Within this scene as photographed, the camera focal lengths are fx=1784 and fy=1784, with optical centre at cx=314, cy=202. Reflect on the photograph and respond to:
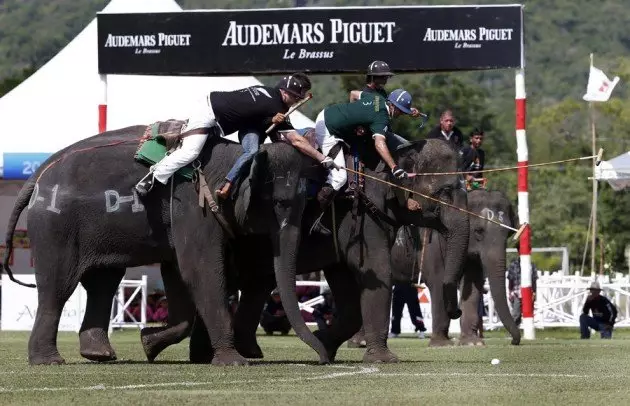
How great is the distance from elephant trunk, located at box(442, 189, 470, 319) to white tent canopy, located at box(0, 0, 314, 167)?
43.0 ft

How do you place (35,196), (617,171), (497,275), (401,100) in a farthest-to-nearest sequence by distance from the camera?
1. (617,171)
2. (497,275)
3. (401,100)
4. (35,196)

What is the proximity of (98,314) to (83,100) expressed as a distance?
1594 centimetres

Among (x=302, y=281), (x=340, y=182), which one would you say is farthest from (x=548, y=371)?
(x=302, y=281)

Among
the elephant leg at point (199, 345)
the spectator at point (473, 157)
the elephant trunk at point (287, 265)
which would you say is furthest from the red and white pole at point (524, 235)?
the elephant trunk at point (287, 265)

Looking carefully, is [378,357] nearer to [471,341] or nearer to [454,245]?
[454,245]

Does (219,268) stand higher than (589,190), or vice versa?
(589,190)

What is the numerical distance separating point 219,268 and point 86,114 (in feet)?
54.1

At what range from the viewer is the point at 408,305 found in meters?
27.8

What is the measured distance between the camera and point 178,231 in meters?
16.4

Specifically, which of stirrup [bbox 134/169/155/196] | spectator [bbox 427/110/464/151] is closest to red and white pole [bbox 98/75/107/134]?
spectator [bbox 427/110/464/151]

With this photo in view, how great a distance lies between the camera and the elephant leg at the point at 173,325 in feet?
55.5

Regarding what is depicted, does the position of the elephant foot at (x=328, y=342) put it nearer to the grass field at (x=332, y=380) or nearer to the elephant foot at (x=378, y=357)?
the grass field at (x=332, y=380)

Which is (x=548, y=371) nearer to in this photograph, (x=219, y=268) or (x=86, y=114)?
(x=219, y=268)

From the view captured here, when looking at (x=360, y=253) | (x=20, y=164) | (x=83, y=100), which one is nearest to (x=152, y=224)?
(x=360, y=253)
